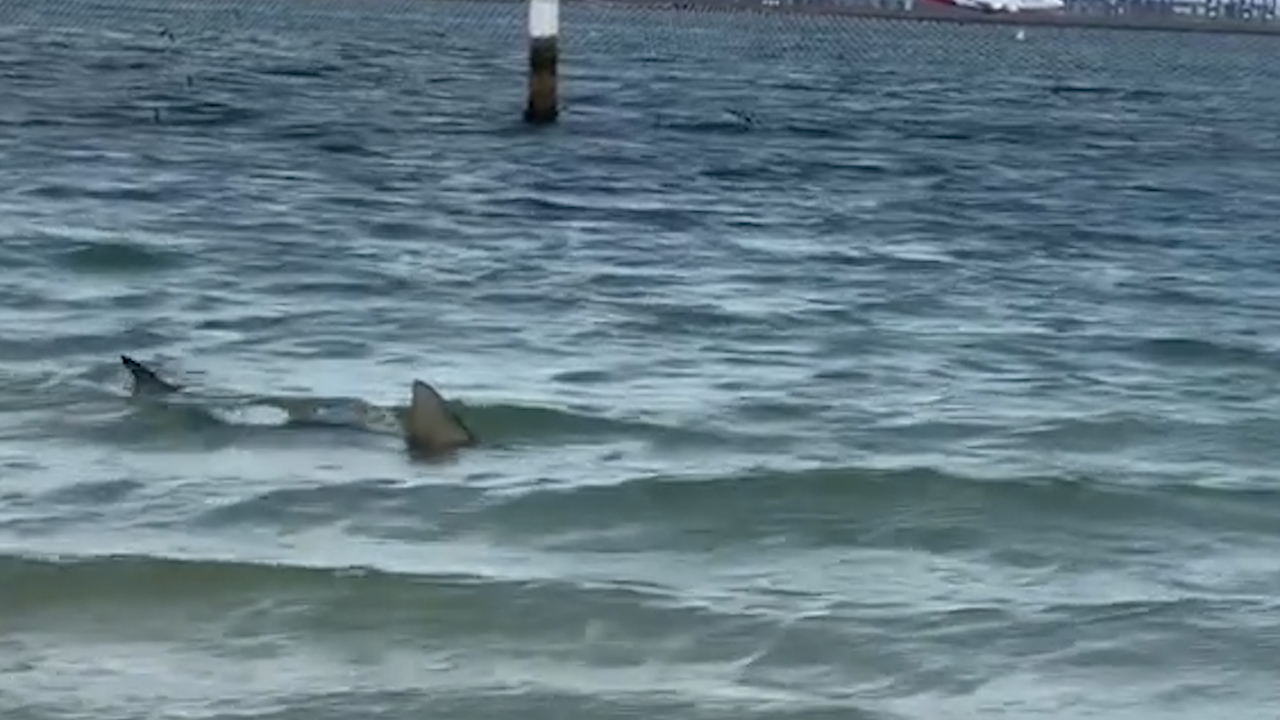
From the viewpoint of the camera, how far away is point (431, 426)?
1484 cm

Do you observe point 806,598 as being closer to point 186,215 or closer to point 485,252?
point 485,252

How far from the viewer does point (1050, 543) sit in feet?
43.5

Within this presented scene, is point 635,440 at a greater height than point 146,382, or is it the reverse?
point 146,382

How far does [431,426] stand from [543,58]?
19410mm

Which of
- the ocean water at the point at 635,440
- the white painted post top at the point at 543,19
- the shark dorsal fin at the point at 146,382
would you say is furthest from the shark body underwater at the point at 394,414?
the white painted post top at the point at 543,19

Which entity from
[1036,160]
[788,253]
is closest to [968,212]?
[788,253]

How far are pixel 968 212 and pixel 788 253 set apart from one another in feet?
18.9

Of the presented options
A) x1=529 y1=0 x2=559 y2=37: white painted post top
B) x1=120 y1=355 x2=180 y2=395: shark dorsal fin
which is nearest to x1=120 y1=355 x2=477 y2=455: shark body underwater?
x1=120 y1=355 x2=180 y2=395: shark dorsal fin

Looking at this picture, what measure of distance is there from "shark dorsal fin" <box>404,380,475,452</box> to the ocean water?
0.23 metres

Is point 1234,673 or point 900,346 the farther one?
point 900,346

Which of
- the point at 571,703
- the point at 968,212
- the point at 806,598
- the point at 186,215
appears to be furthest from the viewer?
the point at 968,212

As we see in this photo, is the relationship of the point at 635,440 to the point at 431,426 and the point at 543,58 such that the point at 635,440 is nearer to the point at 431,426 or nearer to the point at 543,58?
the point at 431,426

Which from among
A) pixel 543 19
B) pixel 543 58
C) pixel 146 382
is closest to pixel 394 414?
pixel 146 382

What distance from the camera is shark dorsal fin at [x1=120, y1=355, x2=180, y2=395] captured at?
1596cm
